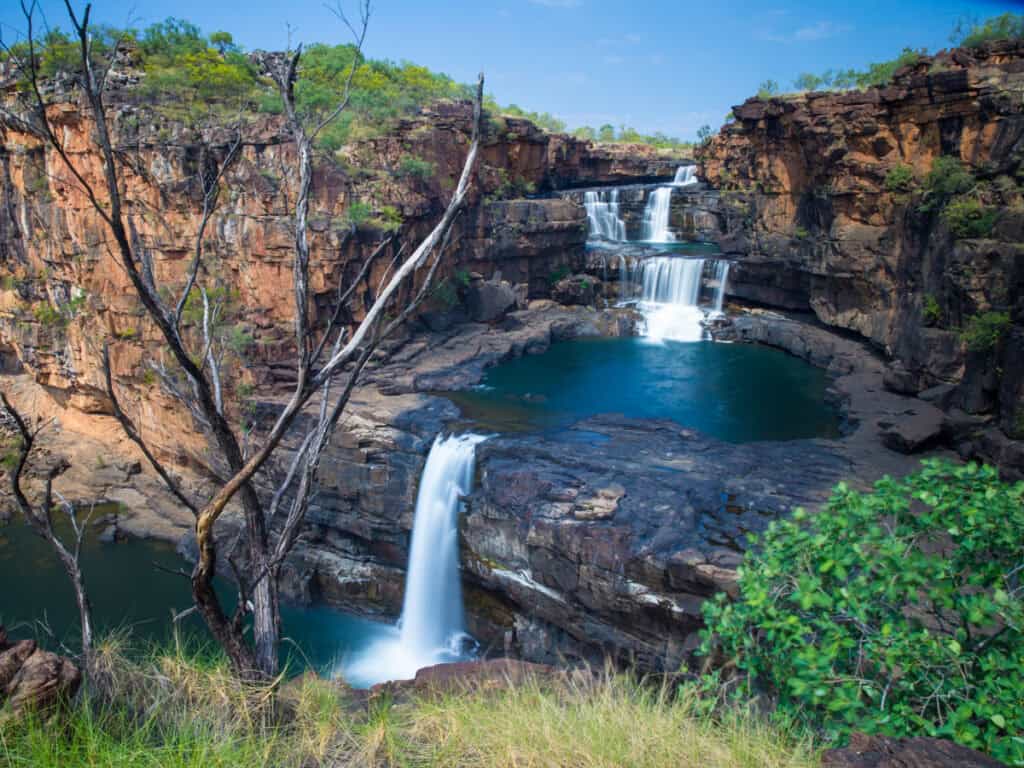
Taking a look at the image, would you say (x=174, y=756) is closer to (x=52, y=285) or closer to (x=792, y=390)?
(x=792, y=390)

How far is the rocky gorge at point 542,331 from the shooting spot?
10805mm

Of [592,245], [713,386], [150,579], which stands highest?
[592,245]

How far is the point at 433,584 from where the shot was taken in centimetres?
1228

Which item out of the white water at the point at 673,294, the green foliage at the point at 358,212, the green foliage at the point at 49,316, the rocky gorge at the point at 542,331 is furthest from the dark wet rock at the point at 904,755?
the green foliage at the point at 49,316

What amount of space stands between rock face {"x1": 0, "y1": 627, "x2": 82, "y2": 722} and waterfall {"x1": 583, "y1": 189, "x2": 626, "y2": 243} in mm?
26732

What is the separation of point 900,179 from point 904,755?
18092 mm

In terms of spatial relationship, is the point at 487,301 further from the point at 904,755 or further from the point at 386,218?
the point at 904,755

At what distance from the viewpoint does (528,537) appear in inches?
431

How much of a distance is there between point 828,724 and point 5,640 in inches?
173

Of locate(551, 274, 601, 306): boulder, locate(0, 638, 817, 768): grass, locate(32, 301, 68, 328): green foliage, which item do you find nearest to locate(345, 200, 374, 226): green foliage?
locate(32, 301, 68, 328): green foliage

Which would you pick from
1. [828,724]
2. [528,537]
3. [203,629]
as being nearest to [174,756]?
[828,724]

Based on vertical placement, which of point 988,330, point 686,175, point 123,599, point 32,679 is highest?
point 686,175

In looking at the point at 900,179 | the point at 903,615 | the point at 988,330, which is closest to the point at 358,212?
the point at 988,330

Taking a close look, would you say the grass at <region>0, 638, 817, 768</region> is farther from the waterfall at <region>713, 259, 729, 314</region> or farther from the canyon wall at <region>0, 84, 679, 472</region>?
the waterfall at <region>713, 259, 729, 314</region>
